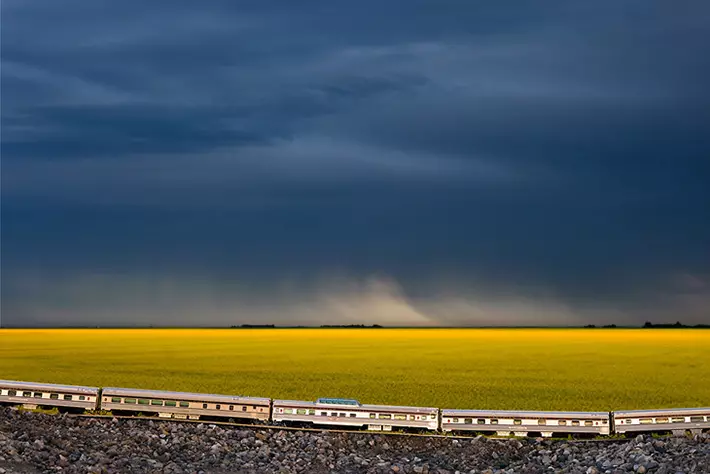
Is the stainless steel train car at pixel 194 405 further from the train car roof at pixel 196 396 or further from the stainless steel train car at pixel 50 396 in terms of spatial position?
the stainless steel train car at pixel 50 396

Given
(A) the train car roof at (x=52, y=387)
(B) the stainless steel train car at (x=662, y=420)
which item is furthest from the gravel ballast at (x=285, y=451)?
(A) the train car roof at (x=52, y=387)

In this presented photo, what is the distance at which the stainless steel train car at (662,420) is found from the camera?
98.3 ft

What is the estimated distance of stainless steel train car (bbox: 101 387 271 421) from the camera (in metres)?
30.5

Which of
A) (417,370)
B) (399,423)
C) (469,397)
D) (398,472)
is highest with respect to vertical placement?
(417,370)

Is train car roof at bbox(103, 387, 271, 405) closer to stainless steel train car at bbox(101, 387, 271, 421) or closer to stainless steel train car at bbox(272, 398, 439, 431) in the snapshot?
stainless steel train car at bbox(101, 387, 271, 421)

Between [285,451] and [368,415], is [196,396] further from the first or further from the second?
[368,415]

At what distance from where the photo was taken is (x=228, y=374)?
48969 millimetres

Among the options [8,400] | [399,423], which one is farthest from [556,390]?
[8,400]

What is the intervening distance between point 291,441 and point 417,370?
2497 cm

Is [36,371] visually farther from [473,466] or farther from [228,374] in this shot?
[473,466]

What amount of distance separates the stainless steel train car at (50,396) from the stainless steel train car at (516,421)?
48.6 feet

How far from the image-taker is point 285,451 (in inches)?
1093

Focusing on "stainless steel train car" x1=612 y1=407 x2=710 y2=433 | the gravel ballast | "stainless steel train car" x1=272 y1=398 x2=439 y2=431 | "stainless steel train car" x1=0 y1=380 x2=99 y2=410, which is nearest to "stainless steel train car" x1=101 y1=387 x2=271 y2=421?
the gravel ballast

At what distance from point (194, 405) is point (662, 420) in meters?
18.9
